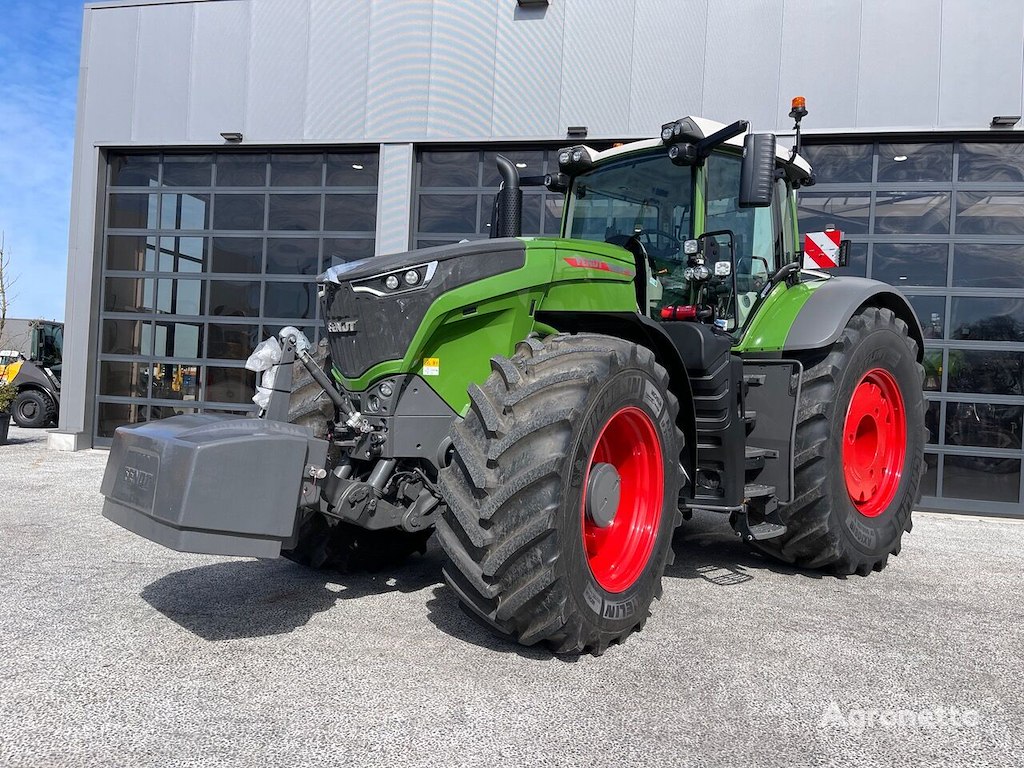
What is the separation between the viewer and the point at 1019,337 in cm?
793

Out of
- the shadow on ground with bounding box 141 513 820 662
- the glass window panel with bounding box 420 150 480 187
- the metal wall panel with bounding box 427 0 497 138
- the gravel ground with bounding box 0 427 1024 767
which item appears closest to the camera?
the gravel ground with bounding box 0 427 1024 767

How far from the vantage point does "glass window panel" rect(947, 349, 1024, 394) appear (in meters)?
7.94

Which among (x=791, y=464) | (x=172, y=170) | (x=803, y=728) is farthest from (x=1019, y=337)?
(x=172, y=170)

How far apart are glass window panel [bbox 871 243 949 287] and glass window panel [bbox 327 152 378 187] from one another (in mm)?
5965

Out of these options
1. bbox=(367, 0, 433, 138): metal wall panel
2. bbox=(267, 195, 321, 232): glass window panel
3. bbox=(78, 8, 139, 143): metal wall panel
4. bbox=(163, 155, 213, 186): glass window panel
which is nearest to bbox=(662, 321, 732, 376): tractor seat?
A: bbox=(367, 0, 433, 138): metal wall panel

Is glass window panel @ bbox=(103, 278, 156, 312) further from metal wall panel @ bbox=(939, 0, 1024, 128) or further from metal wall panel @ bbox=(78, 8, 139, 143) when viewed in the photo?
metal wall panel @ bbox=(939, 0, 1024, 128)

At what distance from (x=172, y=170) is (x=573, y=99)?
18.0ft

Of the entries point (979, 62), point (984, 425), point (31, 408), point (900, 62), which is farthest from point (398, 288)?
point (31, 408)

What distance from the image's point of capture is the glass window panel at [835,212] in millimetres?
8352

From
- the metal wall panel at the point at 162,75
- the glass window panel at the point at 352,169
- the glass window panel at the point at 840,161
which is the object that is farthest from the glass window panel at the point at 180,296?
the glass window panel at the point at 840,161

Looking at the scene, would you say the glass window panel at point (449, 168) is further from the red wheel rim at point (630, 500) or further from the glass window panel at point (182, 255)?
the red wheel rim at point (630, 500)

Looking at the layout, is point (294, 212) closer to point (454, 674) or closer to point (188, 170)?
point (188, 170)

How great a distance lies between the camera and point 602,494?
3.18 metres

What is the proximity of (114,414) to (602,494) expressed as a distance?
9292 millimetres
